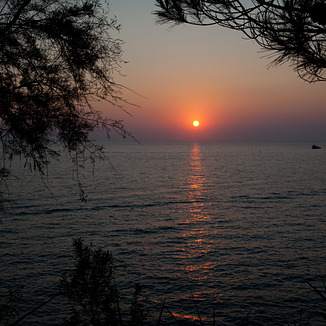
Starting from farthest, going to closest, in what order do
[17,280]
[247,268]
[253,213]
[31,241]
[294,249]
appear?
1. [253,213]
2. [31,241]
3. [294,249]
4. [247,268]
5. [17,280]

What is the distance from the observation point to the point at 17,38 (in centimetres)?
502

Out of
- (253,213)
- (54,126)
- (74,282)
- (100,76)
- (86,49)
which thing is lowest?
(253,213)

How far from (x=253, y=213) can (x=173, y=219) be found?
6357 millimetres

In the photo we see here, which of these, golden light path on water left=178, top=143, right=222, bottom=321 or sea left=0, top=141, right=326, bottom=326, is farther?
golden light path on water left=178, top=143, right=222, bottom=321

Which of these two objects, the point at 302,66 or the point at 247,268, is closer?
the point at 302,66

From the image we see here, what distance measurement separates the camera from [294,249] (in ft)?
52.2

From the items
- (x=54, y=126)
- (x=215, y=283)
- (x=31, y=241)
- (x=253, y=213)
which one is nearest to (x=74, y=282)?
(x=54, y=126)

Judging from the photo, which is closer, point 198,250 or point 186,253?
point 186,253

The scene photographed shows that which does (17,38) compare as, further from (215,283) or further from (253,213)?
(253,213)

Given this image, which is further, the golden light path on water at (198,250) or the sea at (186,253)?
the golden light path on water at (198,250)

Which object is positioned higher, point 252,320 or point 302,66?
point 302,66

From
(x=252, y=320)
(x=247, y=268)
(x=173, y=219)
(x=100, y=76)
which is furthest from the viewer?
(x=173, y=219)

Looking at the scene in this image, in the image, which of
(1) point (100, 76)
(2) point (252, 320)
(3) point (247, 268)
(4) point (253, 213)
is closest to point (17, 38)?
(1) point (100, 76)

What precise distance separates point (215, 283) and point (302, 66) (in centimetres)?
888
